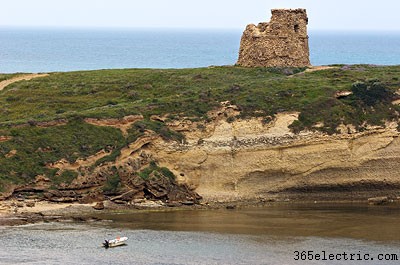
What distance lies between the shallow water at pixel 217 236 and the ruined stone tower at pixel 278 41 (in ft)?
64.0

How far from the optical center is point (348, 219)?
6316cm

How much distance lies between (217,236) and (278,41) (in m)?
27.6

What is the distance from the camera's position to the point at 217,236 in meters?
58.6

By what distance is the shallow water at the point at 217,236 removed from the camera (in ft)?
176

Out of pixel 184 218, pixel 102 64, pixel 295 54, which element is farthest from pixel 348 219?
pixel 102 64

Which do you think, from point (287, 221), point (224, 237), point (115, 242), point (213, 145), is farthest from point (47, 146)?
point (287, 221)

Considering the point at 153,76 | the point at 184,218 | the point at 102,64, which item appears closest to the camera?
the point at 184,218

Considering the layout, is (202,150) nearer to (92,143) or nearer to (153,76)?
(92,143)

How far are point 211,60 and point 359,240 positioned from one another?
140 meters

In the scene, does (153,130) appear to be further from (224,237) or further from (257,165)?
(224,237)

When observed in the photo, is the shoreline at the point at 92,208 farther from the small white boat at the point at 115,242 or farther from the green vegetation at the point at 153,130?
the small white boat at the point at 115,242

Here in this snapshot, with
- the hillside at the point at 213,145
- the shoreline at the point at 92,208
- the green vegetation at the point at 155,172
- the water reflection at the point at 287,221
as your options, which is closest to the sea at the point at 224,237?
the water reflection at the point at 287,221

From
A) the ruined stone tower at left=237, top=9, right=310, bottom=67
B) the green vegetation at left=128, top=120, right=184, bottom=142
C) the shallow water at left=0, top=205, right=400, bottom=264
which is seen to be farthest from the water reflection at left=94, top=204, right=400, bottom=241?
the ruined stone tower at left=237, top=9, right=310, bottom=67

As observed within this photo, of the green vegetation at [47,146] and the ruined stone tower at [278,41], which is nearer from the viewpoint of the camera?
the green vegetation at [47,146]
